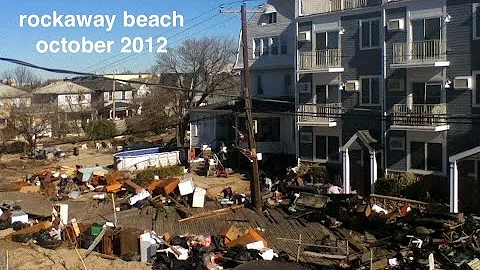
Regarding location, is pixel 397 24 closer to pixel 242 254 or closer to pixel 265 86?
pixel 242 254

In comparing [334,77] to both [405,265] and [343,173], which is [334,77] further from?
[405,265]

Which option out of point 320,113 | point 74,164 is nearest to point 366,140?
point 320,113

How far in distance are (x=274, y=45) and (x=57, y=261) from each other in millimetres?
22376

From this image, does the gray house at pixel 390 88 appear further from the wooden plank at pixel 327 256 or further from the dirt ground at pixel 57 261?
the dirt ground at pixel 57 261

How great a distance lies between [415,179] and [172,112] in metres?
27.1

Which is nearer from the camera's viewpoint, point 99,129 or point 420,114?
point 420,114

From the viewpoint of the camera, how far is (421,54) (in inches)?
906

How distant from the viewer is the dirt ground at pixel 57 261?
53.0ft

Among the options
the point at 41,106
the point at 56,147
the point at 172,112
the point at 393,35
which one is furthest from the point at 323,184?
the point at 41,106

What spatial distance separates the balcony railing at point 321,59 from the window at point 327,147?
3.36m

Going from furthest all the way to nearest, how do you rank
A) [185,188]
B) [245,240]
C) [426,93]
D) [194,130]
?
[194,130] → [185,188] → [426,93] → [245,240]

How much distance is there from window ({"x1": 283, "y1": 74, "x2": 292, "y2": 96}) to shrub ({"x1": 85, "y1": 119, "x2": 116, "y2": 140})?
2102 cm

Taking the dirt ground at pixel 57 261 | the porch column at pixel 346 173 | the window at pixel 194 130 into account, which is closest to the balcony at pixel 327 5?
the porch column at pixel 346 173

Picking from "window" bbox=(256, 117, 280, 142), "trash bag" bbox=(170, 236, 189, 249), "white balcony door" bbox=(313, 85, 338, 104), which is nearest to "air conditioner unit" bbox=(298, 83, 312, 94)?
"white balcony door" bbox=(313, 85, 338, 104)
